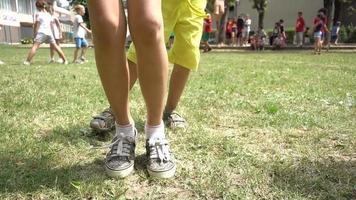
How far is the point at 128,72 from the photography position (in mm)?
2301

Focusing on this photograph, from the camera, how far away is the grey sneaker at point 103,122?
2.94 meters

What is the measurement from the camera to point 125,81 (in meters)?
2.28

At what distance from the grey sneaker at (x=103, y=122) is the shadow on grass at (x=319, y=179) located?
1210 millimetres

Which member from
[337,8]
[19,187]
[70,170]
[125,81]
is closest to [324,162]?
[125,81]

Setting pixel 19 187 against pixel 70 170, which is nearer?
pixel 19 187

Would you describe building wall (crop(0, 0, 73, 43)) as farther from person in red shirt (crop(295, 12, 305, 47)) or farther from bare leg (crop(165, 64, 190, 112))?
bare leg (crop(165, 64, 190, 112))

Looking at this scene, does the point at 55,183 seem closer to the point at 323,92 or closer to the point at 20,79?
the point at 323,92

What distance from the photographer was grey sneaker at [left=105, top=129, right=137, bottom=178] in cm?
228

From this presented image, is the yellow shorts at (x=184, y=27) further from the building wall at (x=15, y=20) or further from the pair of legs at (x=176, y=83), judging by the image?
the building wall at (x=15, y=20)

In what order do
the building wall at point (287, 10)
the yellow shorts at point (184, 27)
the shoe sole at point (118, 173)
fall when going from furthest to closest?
1. the building wall at point (287, 10)
2. the yellow shorts at point (184, 27)
3. the shoe sole at point (118, 173)

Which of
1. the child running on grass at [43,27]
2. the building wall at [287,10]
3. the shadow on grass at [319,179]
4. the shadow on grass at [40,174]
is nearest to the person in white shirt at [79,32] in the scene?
the child running on grass at [43,27]

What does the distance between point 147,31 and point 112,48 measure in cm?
21

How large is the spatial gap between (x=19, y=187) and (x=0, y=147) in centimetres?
75

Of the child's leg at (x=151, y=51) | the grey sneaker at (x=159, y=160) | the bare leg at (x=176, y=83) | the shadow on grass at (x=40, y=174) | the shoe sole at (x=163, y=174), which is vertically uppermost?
the child's leg at (x=151, y=51)
